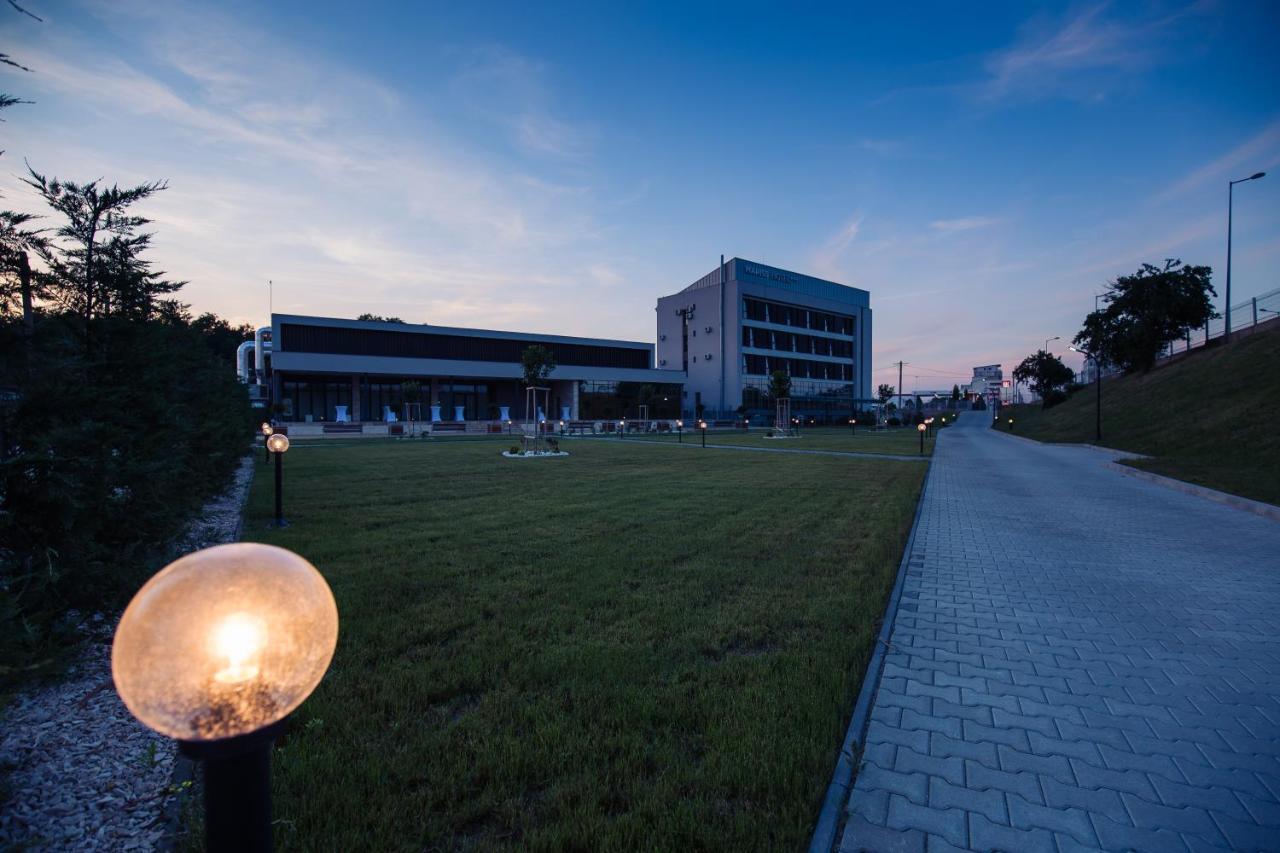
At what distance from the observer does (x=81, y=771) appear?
3.11 metres

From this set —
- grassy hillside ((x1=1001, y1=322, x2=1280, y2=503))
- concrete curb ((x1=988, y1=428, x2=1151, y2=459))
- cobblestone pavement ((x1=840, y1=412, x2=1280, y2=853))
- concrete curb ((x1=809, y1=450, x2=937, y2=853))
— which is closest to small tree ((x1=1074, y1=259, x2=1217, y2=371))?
grassy hillside ((x1=1001, y1=322, x2=1280, y2=503))

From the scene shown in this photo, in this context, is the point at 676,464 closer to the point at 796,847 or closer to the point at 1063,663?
the point at 1063,663

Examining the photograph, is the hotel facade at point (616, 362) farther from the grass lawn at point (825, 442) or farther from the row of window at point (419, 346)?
the grass lawn at point (825, 442)

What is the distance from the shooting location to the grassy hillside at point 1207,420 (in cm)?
1585

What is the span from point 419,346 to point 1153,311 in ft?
194

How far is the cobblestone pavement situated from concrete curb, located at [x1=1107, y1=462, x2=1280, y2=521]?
9.93 ft

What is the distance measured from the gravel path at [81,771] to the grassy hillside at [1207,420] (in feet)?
53.1

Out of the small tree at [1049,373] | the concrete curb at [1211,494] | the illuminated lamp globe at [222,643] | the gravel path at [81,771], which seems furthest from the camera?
the small tree at [1049,373]

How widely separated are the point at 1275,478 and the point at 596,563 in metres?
17.3

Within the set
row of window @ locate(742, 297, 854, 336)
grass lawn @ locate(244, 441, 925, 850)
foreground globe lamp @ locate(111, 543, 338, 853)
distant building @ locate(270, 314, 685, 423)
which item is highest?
row of window @ locate(742, 297, 854, 336)

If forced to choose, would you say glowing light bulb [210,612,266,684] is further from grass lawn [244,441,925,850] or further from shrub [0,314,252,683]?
shrub [0,314,252,683]

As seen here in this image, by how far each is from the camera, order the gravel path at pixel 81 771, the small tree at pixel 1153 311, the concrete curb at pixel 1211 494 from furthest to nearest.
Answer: the small tree at pixel 1153 311 → the concrete curb at pixel 1211 494 → the gravel path at pixel 81 771

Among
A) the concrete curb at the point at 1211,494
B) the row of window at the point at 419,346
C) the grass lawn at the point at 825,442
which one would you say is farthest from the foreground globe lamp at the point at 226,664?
the row of window at the point at 419,346

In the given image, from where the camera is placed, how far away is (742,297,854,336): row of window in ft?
251
